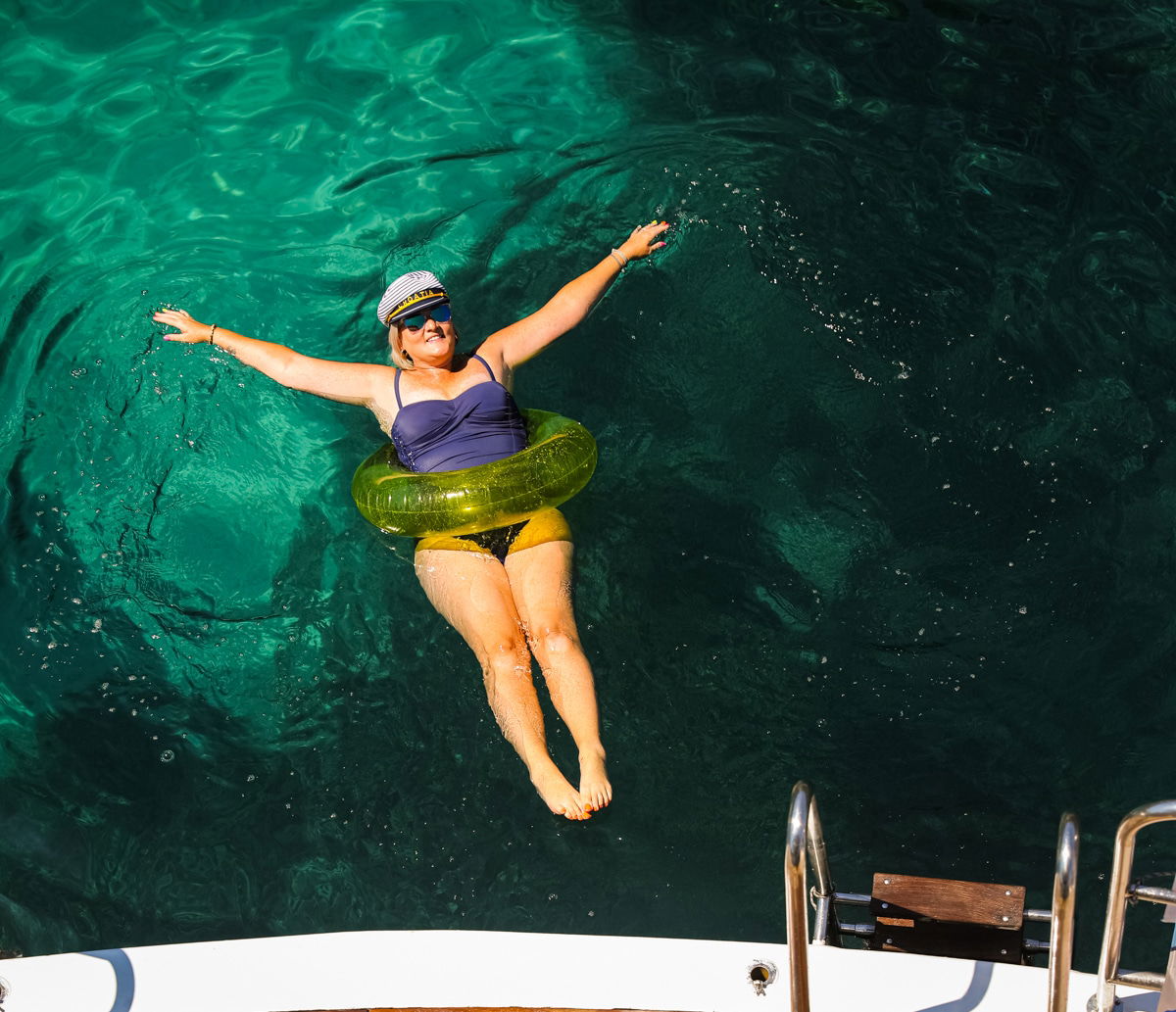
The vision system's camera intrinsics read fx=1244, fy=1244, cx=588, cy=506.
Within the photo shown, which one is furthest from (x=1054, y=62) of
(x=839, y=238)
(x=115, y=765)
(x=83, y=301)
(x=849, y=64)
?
(x=115, y=765)

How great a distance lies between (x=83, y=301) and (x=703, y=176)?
3750 millimetres

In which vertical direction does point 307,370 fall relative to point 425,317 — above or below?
below

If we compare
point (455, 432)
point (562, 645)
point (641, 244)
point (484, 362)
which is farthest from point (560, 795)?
point (641, 244)

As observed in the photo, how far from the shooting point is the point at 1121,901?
9.79 feet

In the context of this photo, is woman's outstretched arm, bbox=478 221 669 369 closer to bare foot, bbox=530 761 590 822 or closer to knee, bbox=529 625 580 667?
knee, bbox=529 625 580 667

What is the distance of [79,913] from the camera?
546cm

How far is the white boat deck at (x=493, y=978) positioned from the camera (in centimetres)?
357

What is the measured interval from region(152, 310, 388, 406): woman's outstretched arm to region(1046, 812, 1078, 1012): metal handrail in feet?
12.9

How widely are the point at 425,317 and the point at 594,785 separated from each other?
2389 millimetres

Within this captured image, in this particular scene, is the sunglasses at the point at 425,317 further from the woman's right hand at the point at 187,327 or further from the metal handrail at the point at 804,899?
the metal handrail at the point at 804,899

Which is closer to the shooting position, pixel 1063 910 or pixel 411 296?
pixel 1063 910

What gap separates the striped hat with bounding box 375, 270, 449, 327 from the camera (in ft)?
18.7

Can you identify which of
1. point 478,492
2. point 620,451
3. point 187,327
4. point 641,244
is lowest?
point 620,451

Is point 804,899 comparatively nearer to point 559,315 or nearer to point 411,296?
point 411,296
